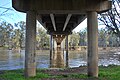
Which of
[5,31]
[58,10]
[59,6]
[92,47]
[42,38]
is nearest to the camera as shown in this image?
[92,47]

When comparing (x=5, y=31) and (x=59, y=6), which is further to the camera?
(x=5, y=31)

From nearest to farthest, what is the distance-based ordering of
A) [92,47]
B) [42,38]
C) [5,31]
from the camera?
[92,47]
[5,31]
[42,38]

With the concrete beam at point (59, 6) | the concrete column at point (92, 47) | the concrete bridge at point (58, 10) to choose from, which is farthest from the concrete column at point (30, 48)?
the concrete column at point (92, 47)

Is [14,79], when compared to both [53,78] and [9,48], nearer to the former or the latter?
[53,78]

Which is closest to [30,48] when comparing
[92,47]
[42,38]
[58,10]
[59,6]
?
[58,10]

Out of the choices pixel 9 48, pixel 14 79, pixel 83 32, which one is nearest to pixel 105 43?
pixel 83 32

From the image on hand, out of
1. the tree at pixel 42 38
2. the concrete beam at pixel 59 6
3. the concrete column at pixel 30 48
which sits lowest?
the concrete column at pixel 30 48

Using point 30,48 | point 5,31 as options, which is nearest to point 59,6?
point 30,48

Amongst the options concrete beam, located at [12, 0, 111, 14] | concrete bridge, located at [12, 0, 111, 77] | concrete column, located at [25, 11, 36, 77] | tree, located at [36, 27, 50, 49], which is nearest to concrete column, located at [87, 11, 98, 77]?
concrete bridge, located at [12, 0, 111, 77]

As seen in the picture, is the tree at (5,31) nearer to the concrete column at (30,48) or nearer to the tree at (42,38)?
the concrete column at (30,48)

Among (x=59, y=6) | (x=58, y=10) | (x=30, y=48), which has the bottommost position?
(x=30, y=48)

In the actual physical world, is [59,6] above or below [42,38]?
below

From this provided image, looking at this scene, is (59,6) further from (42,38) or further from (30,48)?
(42,38)

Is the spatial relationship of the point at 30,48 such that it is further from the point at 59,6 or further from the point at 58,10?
the point at 59,6
